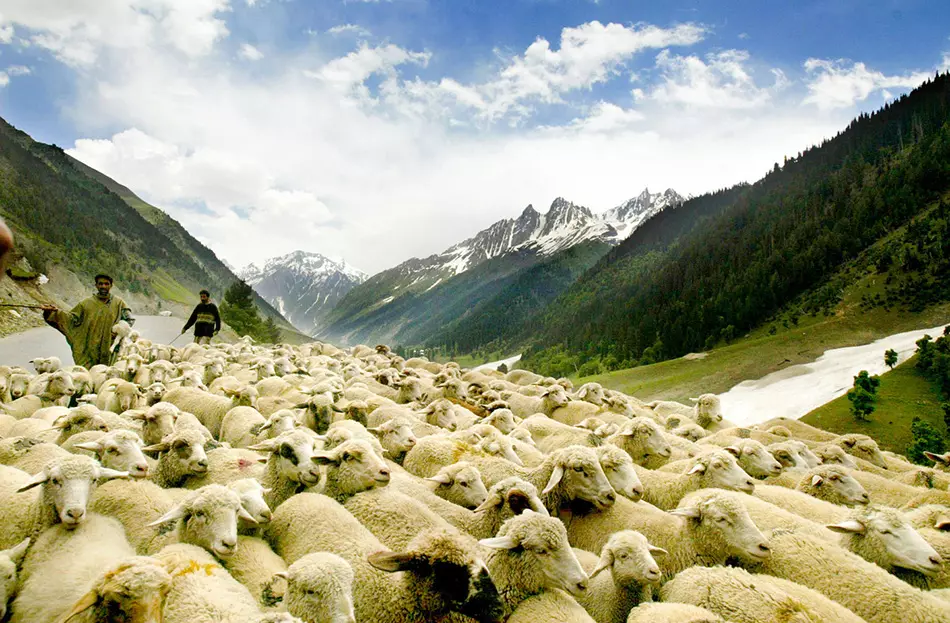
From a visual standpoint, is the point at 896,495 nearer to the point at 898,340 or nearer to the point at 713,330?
the point at 898,340

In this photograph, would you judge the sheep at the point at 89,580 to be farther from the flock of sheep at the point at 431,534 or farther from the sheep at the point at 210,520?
the sheep at the point at 210,520

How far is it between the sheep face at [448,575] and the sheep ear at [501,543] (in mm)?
352

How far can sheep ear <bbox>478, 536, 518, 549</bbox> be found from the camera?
4516 millimetres

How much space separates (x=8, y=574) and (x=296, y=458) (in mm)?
2771

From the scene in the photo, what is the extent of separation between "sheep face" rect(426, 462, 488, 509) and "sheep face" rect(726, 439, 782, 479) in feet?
16.5

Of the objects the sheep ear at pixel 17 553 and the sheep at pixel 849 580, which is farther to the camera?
the sheep at pixel 849 580

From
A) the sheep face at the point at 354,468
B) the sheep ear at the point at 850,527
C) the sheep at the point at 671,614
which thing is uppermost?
the sheep face at the point at 354,468

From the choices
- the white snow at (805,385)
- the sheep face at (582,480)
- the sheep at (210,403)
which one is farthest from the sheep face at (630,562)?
the white snow at (805,385)

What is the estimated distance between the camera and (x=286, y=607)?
3.80 metres

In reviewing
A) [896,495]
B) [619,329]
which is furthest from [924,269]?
[896,495]

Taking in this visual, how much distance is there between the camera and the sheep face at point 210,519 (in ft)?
14.8

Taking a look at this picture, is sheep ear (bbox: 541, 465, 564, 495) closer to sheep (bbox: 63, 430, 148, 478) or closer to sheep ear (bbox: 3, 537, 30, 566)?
sheep (bbox: 63, 430, 148, 478)

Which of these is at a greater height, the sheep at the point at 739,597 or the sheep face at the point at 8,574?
the sheep face at the point at 8,574

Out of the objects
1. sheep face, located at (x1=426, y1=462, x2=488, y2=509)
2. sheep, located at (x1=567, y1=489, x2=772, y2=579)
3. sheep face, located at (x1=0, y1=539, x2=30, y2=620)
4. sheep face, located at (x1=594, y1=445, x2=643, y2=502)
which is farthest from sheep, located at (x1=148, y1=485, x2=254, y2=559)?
sheep face, located at (x1=594, y1=445, x2=643, y2=502)
